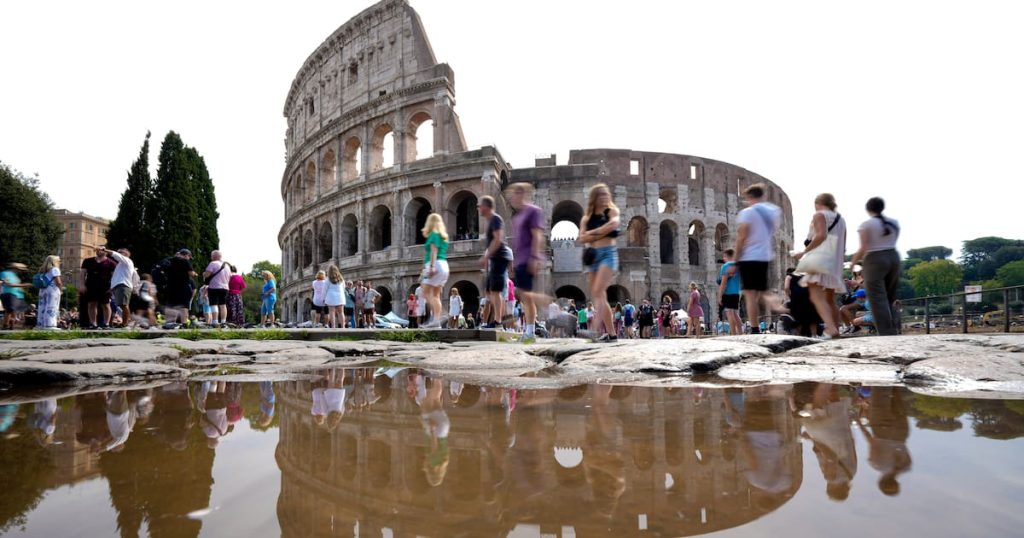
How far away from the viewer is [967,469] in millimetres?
1129

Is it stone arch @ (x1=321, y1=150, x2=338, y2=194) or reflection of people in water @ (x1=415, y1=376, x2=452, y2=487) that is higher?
stone arch @ (x1=321, y1=150, x2=338, y2=194)

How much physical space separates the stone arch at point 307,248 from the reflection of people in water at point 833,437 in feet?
92.7

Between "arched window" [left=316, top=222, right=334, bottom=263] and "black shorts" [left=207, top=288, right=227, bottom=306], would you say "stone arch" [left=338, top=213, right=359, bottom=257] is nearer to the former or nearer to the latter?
"arched window" [left=316, top=222, right=334, bottom=263]

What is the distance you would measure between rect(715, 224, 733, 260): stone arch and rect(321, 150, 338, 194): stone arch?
21.5m

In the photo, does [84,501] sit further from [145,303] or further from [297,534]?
[145,303]

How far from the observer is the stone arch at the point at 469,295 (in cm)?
2325

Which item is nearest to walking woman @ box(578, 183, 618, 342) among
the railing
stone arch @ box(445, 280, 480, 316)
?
the railing

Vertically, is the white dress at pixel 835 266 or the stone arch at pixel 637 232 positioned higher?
the stone arch at pixel 637 232

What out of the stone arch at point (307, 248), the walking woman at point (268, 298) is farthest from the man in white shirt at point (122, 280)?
the stone arch at point (307, 248)

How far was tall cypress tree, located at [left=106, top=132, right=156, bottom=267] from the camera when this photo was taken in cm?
2947

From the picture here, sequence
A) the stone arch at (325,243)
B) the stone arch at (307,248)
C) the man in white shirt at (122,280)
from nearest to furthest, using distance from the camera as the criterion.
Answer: the man in white shirt at (122,280)
the stone arch at (325,243)
the stone arch at (307,248)

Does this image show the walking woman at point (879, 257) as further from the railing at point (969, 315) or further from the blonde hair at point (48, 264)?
the blonde hair at point (48, 264)

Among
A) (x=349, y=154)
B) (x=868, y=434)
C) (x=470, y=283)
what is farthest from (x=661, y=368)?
(x=349, y=154)

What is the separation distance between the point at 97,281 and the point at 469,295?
16.0m
